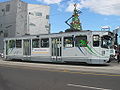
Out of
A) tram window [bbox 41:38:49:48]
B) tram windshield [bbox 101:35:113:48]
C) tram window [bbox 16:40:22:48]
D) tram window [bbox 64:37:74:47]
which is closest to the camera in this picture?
tram windshield [bbox 101:35:113:48]

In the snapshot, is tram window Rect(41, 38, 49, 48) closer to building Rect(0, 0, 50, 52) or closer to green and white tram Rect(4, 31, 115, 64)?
green and white tram Rect(4, 31, 115, 64)

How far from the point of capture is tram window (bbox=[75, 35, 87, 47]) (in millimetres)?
17141

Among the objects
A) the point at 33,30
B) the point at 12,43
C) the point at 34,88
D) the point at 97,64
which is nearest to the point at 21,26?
the point at 33,30

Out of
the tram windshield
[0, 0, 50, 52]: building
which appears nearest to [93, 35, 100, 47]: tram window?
the tram windshield

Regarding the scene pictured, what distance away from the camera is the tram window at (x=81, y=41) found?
17141mm

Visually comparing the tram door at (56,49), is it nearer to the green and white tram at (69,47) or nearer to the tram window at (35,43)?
the green and white tram at (69,47)

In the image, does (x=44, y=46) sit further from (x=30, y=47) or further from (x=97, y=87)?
(x=97, y=87)

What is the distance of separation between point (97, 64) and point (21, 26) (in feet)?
138

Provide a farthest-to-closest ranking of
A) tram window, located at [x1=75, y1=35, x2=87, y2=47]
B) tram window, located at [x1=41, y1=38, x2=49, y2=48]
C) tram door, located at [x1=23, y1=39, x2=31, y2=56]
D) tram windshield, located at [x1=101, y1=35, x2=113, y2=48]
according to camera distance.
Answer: tram door, located at [x1=23, y1=39, x2=31, y2=56] → tram window, located at [x1=41, y1=38, x2=49, y2=48] → tram window, located at [x1=75, y1=35, x2=87, y2=47] → tram windshield, located at [x1=101, y1=35, x2=113, y2=48]

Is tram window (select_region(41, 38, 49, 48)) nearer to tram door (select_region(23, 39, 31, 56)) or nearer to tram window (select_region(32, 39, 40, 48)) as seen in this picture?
tram window (select_region(32, 39, 40, 48))

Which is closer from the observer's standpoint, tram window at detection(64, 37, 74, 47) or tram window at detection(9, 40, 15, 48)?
tram window at detection(64, 37, 74, 47)

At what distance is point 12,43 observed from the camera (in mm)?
23484

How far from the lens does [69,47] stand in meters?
18.0

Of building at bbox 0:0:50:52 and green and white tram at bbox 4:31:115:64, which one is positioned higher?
building at bbox 0:0:50:52
